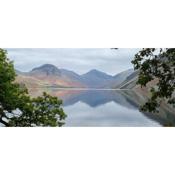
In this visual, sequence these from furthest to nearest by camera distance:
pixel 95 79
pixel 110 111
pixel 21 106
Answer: pixel 21 106, pixel 95 79, pixel 110 111

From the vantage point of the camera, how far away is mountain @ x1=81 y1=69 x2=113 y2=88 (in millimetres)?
4469

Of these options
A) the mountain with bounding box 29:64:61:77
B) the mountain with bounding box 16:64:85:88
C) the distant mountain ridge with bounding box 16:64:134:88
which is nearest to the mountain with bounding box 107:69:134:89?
the distant mountain ridge with bounding box 16:64:134:88

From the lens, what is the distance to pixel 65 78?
14.7 ft

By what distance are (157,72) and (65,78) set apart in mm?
840

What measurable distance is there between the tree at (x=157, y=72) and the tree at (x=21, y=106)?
2.58 feet

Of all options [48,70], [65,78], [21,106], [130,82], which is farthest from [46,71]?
[130,82]

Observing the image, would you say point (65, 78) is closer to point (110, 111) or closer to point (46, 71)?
point (46, 71)

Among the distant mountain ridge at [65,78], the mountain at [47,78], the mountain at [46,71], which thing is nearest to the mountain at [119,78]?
the distant mountain ridge at [65,78]

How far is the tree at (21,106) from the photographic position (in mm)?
4469

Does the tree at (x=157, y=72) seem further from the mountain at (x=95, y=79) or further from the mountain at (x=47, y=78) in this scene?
the mountain at (x=47, y=78)

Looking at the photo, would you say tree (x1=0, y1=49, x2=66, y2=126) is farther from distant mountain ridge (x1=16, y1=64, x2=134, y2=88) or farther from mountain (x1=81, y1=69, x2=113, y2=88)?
mountain (x1=81, y1=69, x2=113, y2=88)
